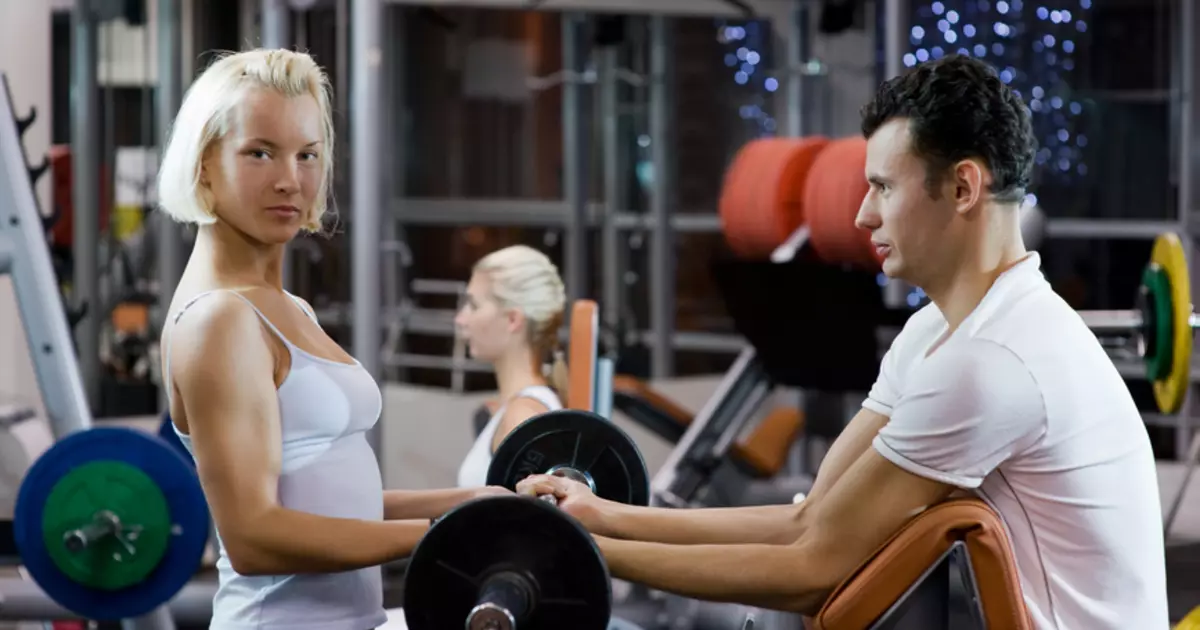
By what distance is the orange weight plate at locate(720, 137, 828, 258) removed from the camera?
4.82m

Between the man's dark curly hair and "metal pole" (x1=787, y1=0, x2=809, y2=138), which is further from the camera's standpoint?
"metal pole" (x1=787, y1=0, x2=809, y2=138)

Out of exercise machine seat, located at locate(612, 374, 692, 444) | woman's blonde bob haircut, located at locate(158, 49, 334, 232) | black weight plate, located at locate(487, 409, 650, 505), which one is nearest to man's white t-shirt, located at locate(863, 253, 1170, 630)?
black weight plate, located at locate(487, 409, 650, 505)

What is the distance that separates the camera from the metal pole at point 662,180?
751 centimetres

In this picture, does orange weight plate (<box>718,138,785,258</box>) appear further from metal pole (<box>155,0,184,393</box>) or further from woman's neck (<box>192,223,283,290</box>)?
woman's neck (<box>192,223,283,290</box>)

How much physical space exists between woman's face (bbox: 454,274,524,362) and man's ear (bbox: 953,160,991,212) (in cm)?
163

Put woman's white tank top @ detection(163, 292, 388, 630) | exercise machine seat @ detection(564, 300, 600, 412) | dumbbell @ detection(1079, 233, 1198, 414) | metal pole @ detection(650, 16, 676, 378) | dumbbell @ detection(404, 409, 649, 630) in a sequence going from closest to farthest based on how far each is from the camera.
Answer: dumbbell @ detection(404, 409, 649, 630)
woman's white tank top @ detection(163, 292, 388, 630)
exercise machine seat @ detection(564, 300, 600, 412)
dumbbell @ detection(1079, 233, 1198, 414)
metal pole @ detection(650, 16, 676, 378)

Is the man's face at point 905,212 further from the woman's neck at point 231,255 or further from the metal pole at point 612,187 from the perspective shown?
the metal pole at point 612,187

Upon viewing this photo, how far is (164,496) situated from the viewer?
285 centimetres

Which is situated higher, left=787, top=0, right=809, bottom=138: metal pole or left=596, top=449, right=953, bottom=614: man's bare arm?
left=787, top=0, right=809, bottom=138: metal pole

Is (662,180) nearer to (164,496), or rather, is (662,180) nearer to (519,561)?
(164,496)

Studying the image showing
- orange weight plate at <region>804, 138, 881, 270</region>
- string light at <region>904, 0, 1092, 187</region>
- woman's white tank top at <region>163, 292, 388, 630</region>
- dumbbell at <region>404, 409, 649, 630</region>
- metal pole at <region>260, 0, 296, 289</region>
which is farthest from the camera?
string light at <region>904, 0, 1092, 187</region>

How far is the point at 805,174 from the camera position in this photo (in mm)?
4844

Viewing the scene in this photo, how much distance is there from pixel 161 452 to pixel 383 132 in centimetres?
209

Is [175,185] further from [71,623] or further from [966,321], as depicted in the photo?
[71,623]
